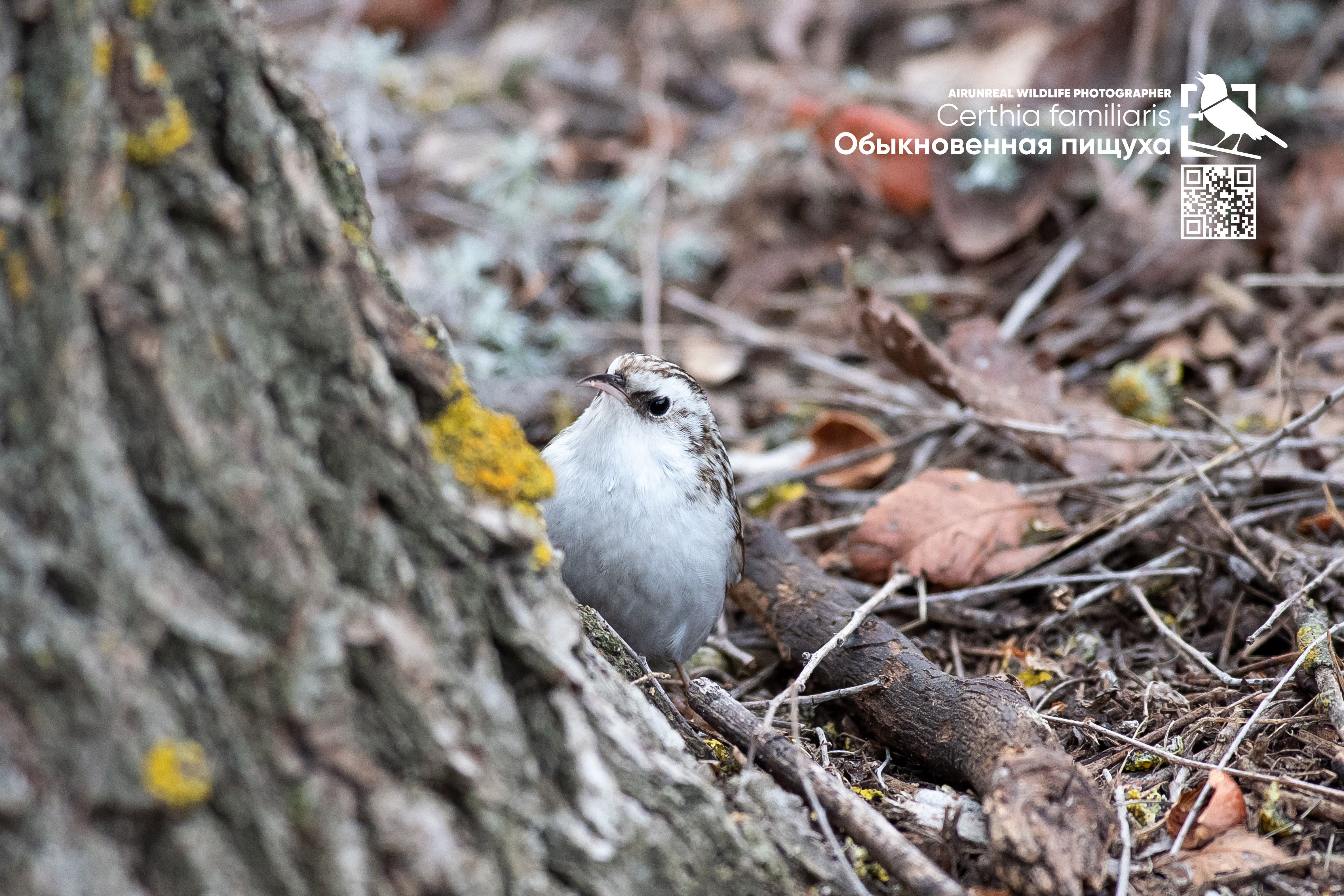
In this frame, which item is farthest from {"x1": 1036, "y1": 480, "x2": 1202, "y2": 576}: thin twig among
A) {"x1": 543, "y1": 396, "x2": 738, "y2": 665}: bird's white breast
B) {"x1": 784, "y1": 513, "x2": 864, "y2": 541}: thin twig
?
{"x1": 543, "y1": 396, "x2": 738, "y2": 665}: bird's white breast

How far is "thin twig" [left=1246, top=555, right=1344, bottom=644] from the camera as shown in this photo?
3.83 meters

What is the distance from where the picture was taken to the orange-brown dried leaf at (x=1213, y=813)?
3191 millimetres

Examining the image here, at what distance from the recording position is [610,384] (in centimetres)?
463

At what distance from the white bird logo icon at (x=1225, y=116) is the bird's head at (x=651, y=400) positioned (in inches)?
174

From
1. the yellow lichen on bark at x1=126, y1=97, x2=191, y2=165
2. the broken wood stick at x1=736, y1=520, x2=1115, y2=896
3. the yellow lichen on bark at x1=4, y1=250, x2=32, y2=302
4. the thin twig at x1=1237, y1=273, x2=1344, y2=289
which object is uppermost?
the thin twig at x1=1237, y1=273, x2=1344, y2=289

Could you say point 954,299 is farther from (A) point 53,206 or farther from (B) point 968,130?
(A) point 53,206

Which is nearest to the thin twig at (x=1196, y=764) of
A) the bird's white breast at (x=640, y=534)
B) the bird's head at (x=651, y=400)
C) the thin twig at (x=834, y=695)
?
the thin twig at (x=834, y=695)

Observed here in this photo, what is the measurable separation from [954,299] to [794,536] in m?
2.53

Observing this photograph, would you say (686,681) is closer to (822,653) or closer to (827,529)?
(822,653)

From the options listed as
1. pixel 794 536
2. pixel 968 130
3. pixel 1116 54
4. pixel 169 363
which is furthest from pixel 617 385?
pixel 1116 54

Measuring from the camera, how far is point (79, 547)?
203cm

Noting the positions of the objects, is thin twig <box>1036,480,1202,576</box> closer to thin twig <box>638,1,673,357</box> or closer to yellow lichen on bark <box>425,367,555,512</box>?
thin twig <box>638,1,673,357</box>

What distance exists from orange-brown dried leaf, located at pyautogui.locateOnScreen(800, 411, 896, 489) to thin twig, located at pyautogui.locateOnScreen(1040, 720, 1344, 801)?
2.15 metres

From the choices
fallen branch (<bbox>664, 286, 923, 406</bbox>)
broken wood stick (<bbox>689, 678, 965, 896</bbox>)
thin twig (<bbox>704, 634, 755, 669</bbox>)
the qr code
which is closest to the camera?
broken wood stick (<bbox>689, 678, 965, 896</bbox>)
